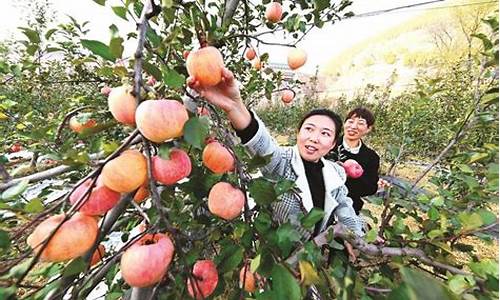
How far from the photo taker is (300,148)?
100 centimetres

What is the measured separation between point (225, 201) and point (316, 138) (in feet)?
1.65

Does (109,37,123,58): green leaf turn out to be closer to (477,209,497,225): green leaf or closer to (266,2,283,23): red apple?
(477,209,497,225): green leaf

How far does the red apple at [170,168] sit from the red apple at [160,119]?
3 cm

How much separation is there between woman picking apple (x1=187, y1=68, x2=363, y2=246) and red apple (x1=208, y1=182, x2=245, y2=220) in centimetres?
24

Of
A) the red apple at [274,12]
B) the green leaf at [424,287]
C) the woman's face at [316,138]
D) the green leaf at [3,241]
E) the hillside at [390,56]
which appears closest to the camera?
the green leaf at [424,287]

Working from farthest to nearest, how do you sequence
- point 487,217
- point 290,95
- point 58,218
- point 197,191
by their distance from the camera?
point 290,95 < point 197,191 < point 487,217 < point 58,218

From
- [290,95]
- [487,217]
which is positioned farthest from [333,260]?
[290,95]

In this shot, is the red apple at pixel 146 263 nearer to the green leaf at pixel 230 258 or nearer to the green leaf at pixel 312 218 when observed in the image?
the green leaf at pixel 230 258

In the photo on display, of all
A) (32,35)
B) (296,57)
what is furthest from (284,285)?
(296,57)

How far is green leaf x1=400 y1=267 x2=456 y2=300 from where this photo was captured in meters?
0.24

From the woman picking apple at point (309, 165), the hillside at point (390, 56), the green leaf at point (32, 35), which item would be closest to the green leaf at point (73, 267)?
the woman picking apple at point (309, 165)

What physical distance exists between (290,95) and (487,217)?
153cm

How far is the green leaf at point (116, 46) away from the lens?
40 centimetres

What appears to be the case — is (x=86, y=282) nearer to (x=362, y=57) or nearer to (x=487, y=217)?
(x=487, y=217)
